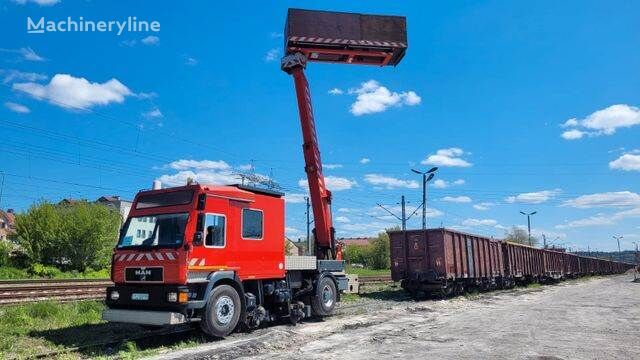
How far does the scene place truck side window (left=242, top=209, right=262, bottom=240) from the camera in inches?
392

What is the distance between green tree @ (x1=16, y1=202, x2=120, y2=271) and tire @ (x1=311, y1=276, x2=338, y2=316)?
29.3 m

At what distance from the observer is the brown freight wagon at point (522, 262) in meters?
25.5

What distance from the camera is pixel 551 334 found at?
9656 mm

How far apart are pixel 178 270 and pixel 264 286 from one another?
2.56 meters

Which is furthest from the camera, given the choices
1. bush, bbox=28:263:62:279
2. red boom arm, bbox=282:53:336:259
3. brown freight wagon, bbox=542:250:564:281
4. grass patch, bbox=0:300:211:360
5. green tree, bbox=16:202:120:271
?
green tree, bbox=16:202:120:271

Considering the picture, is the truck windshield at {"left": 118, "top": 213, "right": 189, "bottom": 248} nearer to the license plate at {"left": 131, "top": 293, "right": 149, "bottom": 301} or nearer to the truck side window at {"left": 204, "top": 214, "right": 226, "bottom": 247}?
the truck side window at {"left": 204, "top": 214, "right": 226, "bottom": 247}

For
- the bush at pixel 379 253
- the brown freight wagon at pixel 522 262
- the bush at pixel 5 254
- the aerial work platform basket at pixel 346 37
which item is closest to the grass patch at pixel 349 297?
the aerial work platform basket at pixel 346 37

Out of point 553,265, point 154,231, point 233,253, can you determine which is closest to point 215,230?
point 233,253

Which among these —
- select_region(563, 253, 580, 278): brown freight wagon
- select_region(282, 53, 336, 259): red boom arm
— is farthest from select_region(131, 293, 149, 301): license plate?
select_region(563, 253, 580, 278): brown freight wagon

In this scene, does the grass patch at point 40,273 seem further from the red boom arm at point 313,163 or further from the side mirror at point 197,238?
the side mirror at point 197,238

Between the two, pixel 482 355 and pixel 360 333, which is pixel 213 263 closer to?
pixel 360 333

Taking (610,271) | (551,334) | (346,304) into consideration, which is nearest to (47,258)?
(346,304)

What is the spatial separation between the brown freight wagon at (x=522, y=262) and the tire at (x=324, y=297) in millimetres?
15699

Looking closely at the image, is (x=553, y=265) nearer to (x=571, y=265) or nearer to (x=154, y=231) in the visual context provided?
(x=571, y=265)
